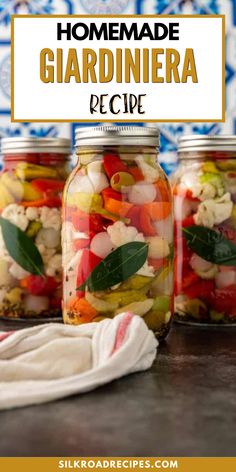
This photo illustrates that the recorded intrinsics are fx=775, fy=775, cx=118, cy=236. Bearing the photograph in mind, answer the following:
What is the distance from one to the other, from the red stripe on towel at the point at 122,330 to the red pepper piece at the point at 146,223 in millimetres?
147

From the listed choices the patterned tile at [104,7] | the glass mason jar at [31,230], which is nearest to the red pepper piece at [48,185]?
the glass mason jar at [31,230]

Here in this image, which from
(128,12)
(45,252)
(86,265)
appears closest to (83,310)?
(86,265)

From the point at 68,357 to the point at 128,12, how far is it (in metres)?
0.85

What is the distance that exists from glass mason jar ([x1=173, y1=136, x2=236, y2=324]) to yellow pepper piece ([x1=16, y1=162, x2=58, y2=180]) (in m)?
0.19

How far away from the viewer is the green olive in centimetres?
96

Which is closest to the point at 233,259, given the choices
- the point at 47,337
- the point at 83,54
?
the point at 47,337

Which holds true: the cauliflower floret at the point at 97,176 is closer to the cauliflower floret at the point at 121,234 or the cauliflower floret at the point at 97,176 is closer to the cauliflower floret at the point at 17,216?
the cauliflower floret at the point at 121,234

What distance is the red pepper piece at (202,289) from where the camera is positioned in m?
1.08

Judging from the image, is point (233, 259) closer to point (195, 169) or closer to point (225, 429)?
point (195, 169)

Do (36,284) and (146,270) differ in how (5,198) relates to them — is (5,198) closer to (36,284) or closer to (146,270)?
(36,284)

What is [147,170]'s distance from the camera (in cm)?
98
